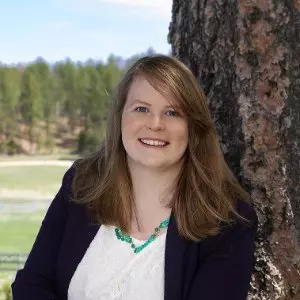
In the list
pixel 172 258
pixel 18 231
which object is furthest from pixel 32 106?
pixel 172 258

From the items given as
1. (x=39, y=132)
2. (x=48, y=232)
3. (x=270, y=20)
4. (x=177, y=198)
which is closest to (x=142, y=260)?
(x=177, y=198)

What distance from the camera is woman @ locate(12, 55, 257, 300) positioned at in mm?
1585

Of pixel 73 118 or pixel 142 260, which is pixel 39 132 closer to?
pixel 73 118

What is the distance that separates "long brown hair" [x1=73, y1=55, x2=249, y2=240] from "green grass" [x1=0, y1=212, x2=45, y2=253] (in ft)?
53.4

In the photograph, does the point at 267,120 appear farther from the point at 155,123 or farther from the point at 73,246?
the point at 73,246

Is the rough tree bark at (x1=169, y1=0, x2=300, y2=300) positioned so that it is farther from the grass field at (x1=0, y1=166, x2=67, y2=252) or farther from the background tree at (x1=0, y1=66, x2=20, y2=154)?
the background tree at (x1=0, y1=66, x2=20, y2=154)

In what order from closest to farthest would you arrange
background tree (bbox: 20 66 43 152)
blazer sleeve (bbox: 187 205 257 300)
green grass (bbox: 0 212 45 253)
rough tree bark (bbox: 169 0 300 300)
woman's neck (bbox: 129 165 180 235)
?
blazer sleeve (bbox: 187 205 257 300) → woman's neck (bbox: 129 165 180 235) → rough tree bark (bbox: 169 0 300 300) → green grass (bbox: 0 212 45 253) → background tree (bbox: 20 66 43 152)

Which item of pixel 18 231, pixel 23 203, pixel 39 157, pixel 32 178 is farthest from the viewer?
pixel 39 157

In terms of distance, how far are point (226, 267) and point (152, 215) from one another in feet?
0.86

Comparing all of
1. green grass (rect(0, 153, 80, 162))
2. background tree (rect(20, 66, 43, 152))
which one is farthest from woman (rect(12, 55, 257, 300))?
background tree (rect(20, 66, 43, 152))

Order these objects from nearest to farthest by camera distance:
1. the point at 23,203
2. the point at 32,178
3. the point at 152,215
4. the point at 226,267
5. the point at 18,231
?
the point at 226,267 → the point at 152,215 → the point at 18,231 → the point at 23,203 → the point at 32,178

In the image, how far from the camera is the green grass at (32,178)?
1124 inches

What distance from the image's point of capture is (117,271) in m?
1.62

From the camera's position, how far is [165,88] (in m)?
1.58
